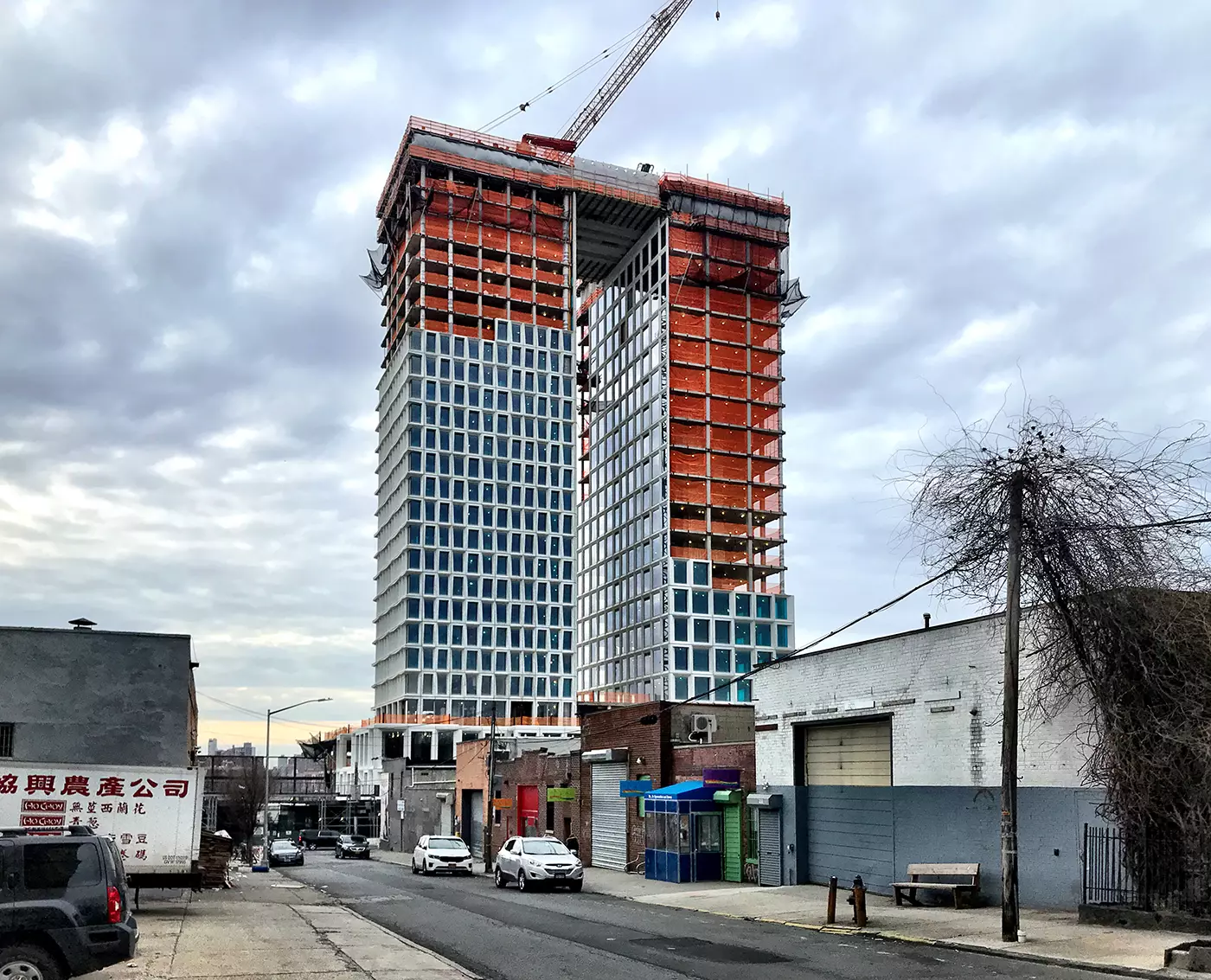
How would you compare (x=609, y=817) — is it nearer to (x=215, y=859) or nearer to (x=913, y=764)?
(x=215, y=859)

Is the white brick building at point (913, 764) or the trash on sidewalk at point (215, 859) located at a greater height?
the white brick building at point (913, 764)

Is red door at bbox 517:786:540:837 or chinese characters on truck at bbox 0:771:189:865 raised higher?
chinese characters on truck at bbox 0:771:189:865

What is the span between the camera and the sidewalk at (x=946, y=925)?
17094mm

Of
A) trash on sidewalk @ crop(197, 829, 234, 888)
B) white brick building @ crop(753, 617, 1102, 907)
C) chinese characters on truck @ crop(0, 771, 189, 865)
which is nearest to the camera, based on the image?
white brick building @ crop(753, 617, 1102, 907)

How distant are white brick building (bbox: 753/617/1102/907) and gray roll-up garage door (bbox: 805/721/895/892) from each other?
0.04 m

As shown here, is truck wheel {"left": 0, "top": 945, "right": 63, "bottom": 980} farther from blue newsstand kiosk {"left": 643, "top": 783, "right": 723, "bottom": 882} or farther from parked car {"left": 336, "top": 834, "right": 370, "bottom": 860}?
parked car {"left": 336, "top": 834, "right": 370, "bottom": 860}

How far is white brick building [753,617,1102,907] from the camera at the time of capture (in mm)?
23516

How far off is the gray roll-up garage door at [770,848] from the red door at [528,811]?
21.3 m

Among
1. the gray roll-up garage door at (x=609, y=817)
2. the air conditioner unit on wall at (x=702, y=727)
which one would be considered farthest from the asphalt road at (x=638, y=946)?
the gray roll-up garage door at (x=609, y=817)

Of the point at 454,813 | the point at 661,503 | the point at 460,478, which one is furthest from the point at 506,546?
the point at 454,813

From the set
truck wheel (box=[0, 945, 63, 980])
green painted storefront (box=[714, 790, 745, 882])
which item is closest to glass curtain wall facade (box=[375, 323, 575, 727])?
green painted storefront (box=[714, 790, 745, 882])

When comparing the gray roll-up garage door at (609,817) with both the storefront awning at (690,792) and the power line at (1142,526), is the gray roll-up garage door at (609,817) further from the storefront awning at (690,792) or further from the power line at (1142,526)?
the power line at (1142,526)

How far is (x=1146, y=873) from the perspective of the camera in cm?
2016

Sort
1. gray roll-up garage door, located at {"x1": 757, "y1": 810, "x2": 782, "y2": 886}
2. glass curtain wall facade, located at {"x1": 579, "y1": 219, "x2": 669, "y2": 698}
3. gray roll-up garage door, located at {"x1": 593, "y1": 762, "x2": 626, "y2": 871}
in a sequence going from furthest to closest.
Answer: glass curtain wall facade, located at {"x1": 579, "y1": 219, "x2": 669, "y2": 698}, gray roll-up garage door, located at {"x1": 593, "y1": 762, "x2": 626, "y2": 871}, gray roll-up garage door, located at {"x1": 757, "y1": 810, "x2": 782, "y2": 886}
